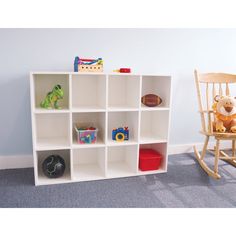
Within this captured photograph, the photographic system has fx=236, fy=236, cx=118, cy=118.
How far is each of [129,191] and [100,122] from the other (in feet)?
2.10

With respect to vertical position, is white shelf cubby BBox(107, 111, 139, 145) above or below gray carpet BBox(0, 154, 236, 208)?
→ above

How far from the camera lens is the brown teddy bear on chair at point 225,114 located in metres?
1.96

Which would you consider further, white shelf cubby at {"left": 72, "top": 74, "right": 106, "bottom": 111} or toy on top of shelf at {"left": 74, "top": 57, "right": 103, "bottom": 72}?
white shelf cubby at {"left": 72, "top": 74, "right": 106, "bottom": 111}

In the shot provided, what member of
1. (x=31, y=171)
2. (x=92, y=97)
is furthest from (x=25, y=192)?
(x=92, y=97)

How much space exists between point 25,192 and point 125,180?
2.46 ft

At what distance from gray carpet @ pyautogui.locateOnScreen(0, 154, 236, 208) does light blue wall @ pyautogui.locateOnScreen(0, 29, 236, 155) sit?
1.54 feet

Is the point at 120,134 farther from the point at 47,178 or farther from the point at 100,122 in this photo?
the point at 47,178

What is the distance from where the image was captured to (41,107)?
1.87 m

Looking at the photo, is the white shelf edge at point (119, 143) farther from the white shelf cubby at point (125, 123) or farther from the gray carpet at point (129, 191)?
the gray carpet at point (129, 191)

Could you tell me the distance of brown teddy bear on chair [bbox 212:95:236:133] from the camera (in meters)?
1.96

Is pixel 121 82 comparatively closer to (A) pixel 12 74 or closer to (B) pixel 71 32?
(B) pixel 71 32

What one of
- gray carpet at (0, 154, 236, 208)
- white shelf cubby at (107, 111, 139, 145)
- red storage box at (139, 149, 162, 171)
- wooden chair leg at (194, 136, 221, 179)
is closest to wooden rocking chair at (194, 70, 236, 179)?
wooden chair leg at (194, 136, 221, 179)

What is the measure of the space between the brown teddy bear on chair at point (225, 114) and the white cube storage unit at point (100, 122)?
0.43m

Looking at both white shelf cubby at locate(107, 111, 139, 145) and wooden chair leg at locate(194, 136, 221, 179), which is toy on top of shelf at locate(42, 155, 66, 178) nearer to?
white shelf cubby at locate(107, 111, 139, 145)
